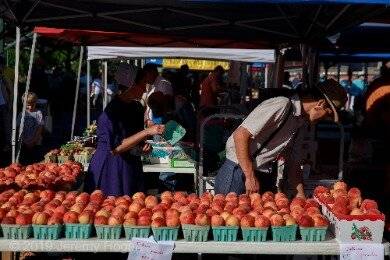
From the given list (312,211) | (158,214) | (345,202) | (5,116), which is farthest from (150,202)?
(5,116)

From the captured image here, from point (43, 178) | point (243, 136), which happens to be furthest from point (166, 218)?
point (43, 178)

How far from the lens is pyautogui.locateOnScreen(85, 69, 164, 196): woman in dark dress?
4.52 metres

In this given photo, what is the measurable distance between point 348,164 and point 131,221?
13.8ft

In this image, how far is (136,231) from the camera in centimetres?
340

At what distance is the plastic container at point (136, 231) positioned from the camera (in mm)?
3398

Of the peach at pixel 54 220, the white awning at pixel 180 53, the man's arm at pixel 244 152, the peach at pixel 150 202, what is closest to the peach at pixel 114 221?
the peach at pixel 54 220

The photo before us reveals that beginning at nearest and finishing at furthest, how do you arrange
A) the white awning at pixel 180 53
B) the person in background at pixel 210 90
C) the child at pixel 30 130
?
1. the white awning at pixel 180 53
2. the child at pixel 30 130
3. the person in background at pixel 210 90

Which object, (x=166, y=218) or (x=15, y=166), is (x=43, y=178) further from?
(x=166, y=218)

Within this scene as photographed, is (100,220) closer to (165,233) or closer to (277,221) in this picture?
(165,233)

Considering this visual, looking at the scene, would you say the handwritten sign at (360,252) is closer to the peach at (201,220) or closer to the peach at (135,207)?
the peach at (201,220)

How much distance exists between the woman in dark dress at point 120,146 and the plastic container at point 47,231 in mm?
1202

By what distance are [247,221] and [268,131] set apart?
0.81 meters

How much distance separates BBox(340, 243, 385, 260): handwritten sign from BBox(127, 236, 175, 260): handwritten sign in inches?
35.8

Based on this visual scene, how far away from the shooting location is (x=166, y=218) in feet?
11.4
